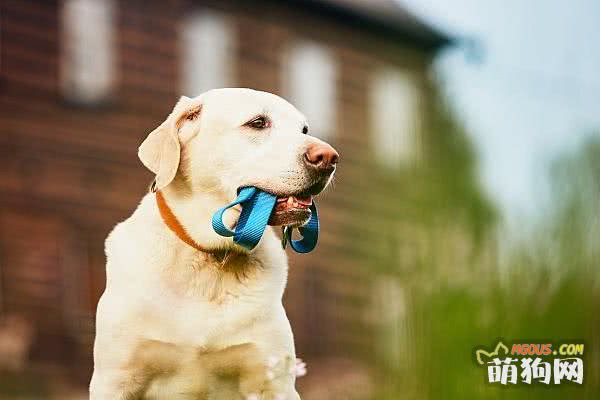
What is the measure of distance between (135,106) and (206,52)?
1.12m

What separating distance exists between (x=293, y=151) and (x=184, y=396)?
715 millimetres

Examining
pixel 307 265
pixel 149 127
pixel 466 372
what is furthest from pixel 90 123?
pixel 466 372

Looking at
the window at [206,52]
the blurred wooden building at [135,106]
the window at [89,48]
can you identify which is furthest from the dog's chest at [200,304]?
the window at [206,52]

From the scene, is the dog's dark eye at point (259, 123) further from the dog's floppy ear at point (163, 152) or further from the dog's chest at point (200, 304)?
the dog's chest at point (200, 304)

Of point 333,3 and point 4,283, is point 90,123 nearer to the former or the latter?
point 4,283

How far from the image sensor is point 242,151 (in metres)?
2.81

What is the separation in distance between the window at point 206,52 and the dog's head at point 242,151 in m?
8.64

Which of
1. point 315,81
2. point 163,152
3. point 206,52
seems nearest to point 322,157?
point 163,152

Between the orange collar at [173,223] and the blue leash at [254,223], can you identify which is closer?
the blue leash at [254,223]

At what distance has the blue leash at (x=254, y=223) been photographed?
103 inches

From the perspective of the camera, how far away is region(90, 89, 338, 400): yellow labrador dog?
2.74m

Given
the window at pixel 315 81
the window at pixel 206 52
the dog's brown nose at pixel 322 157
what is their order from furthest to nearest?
the window at pixel 315 81, the window at pixel 206 52, the dog's brown nose at pixel 322 157

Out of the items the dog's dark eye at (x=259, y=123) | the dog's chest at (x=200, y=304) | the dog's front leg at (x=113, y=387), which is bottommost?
the dog's front leg at (x=113, y=387)

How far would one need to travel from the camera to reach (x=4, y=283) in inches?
401
